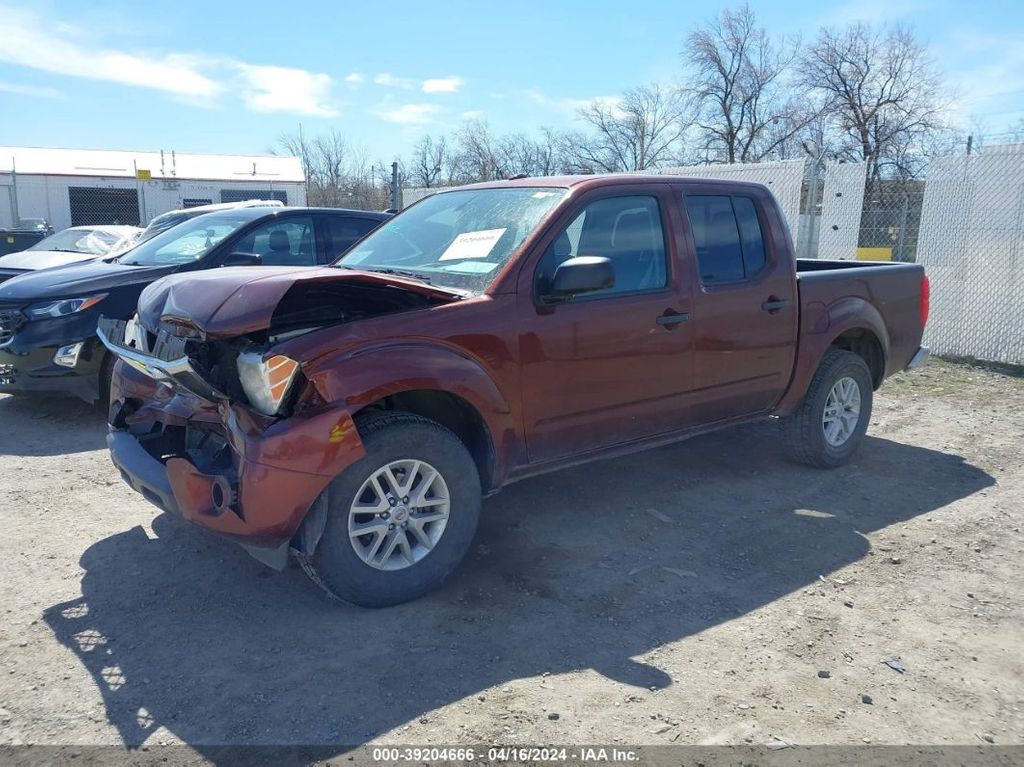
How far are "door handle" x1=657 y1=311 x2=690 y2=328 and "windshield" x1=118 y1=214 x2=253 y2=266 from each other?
170 inches

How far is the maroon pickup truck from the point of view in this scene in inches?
133

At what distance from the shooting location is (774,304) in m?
5.22

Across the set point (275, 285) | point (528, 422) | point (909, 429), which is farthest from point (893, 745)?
point (909, 429)

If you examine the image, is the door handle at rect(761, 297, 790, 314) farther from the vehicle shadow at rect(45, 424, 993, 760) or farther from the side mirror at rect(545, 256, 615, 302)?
the side mirror at rect(545, 256, 615, 302)

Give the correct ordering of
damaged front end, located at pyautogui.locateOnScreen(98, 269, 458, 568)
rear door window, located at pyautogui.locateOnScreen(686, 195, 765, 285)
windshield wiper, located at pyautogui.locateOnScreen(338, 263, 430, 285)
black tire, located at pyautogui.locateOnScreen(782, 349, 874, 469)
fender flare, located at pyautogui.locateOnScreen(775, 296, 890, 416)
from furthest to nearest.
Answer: black tire, located at pyautogui.locateOnScreen(782, 349, 874, 469)
fender flare, located at pyautogui.locateOnScreen(775, 296, 890, 416)
rear door window, located at pyautogui.locateOnScreen(686, 195, 765, 285)
windshield wiper, located at pyautogui.locateOnScreen(338, 263, 430, 285)
damaged front end, located at pyautogui.locateOnScreen(98, 269, 458, 568)

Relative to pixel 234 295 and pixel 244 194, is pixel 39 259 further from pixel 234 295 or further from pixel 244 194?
pixel 244 194

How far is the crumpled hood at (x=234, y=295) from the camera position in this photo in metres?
3.33

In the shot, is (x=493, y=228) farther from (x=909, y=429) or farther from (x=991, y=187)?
(x=991, y=187)

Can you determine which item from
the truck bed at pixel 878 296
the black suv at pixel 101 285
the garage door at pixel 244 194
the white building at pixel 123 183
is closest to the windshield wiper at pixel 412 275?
the black suv at pixel 101 285

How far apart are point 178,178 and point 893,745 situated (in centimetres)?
2980

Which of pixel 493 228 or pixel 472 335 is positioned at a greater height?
pixel 493 228

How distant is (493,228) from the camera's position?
4.41 meters

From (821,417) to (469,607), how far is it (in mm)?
3143

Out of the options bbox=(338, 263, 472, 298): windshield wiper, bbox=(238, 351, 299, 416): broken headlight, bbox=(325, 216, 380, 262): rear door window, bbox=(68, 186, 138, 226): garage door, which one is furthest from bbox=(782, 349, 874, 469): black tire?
bbox=(68, 186, 138, 226): garage door
